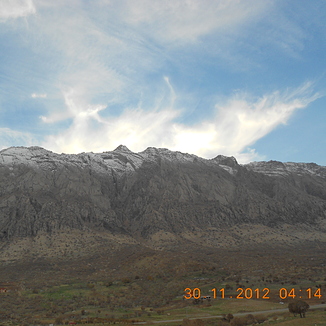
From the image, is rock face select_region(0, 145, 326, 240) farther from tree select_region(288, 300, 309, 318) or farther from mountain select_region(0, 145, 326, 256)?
tree select_region(288, 300, 309, 318)

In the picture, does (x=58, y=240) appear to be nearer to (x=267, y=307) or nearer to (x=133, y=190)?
(x=133, y=190)

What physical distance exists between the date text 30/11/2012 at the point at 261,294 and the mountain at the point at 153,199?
61960 millimetres

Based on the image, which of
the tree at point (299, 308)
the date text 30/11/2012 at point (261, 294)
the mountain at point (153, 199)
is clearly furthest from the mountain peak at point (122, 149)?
the tree at point (299, 308)

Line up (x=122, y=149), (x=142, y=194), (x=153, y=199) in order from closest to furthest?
(x=153, y=199), (x=142, y=194), (x=122, y=149)

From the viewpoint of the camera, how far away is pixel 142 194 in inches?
5605

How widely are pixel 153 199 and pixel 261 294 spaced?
3711 inches

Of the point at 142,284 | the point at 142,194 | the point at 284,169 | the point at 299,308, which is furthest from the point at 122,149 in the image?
the point at 299,308

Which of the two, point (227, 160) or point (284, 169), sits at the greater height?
point (227, 160)

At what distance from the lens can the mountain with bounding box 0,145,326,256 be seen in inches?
4525

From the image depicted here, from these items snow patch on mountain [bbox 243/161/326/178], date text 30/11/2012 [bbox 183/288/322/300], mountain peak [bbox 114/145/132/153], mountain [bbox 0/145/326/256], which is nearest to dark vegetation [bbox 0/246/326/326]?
date text 30/11/2012 [bbox 183/288/322/300]

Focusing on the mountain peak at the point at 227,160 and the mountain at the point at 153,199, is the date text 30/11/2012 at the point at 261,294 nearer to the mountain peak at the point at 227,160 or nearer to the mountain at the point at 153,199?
the mountain at the point at 153,199

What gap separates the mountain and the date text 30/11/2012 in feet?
203

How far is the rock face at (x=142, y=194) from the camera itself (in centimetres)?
11762

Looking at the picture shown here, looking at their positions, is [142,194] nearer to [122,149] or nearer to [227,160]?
[122,149]
